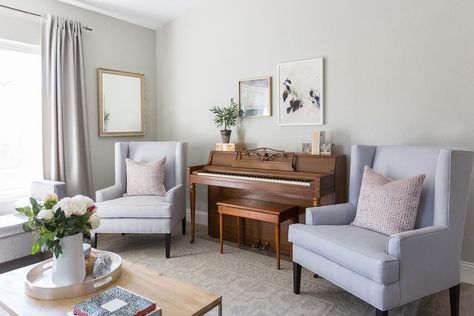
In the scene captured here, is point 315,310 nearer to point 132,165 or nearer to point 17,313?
point 17,313

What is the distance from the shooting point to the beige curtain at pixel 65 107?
3.63 m

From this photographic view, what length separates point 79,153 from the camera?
3828 mm

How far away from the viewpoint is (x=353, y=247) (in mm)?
2035

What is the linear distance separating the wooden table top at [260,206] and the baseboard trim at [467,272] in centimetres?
136

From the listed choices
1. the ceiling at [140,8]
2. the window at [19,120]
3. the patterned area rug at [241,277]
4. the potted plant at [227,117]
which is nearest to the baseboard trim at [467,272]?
the patterned area rug at [241,277]

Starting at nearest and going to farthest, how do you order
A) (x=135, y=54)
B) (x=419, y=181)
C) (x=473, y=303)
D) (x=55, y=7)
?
(x=419, y=181)
(x=473, y=303)
(x=55, y=7)
(x=135, y=54)

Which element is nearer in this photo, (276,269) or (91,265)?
(91,265)

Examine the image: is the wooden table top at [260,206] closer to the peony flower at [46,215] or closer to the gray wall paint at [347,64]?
the gray wall paint at [347,64]

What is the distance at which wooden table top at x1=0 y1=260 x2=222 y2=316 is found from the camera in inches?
62.5

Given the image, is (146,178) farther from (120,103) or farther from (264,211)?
(264,211)

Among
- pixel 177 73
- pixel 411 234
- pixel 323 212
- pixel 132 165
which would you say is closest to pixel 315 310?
pixel 323 212

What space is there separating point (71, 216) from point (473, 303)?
8.33 ft

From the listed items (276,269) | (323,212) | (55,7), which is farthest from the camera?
(55,7)

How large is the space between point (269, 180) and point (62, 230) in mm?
1757
